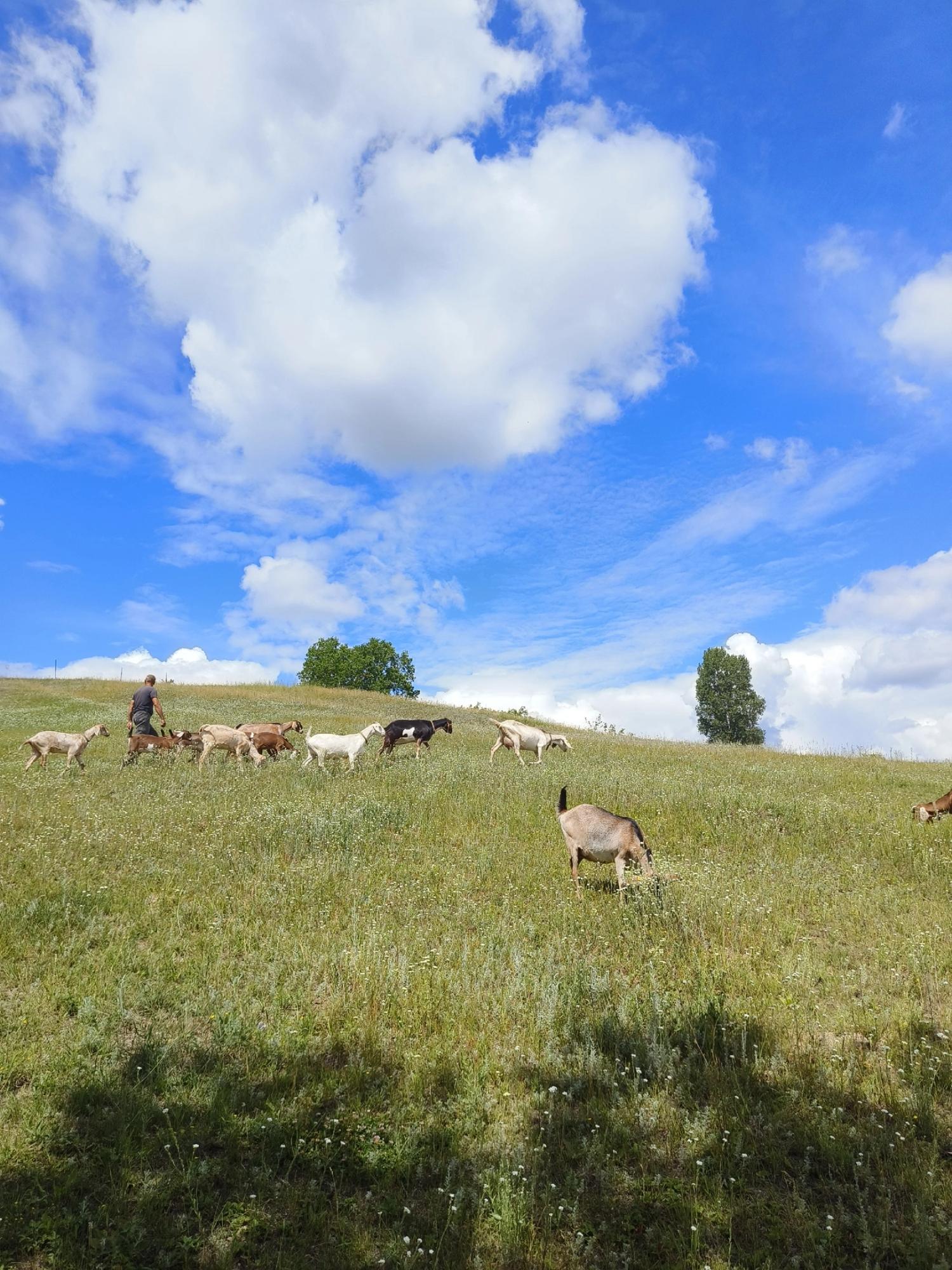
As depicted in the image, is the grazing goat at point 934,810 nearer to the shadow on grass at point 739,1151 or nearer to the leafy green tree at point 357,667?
the shadow on grass at point 739,1151

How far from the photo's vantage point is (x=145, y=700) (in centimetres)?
2211

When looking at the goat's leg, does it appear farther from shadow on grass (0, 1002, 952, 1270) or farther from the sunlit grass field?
shadow on grass (0, 1002, 952, 1270)

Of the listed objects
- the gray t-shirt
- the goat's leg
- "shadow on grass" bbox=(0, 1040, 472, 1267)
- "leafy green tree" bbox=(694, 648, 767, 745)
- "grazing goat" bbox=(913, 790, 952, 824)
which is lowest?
"shadow on grass" bbox=(0, 1040, 472, 1267)

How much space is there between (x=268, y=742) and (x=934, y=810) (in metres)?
18.1

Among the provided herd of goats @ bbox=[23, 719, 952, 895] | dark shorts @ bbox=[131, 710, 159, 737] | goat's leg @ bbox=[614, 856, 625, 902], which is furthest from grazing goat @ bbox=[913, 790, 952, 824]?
dark shorts @ bbox=[131, 710, 159, 737]

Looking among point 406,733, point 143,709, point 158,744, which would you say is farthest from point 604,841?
point 143,709

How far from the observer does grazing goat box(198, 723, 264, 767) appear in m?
20.7

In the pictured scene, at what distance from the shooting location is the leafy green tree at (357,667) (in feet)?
276

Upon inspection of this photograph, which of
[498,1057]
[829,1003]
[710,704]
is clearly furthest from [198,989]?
[710,704]

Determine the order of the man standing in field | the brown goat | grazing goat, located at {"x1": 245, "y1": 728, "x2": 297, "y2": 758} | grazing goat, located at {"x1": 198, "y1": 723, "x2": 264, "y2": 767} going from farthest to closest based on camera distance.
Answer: the man standing in field → grazing goat, located at {"x1": 245, "y1": 728, "x2": 297, "y2": 758} → the brown goat → grazing goat, located at {"x1": 198, "y1": 723, "x2": 264, "y2": 767}

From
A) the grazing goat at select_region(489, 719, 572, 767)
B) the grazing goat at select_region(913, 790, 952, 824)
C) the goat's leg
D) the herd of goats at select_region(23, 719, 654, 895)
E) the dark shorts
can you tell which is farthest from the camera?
the grazing goat at select_region(489, 719, 572, 767)

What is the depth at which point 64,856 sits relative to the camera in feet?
34.8

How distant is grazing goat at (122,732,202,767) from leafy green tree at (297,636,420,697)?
60.6 metres

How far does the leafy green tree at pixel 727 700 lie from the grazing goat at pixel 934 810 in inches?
2252
